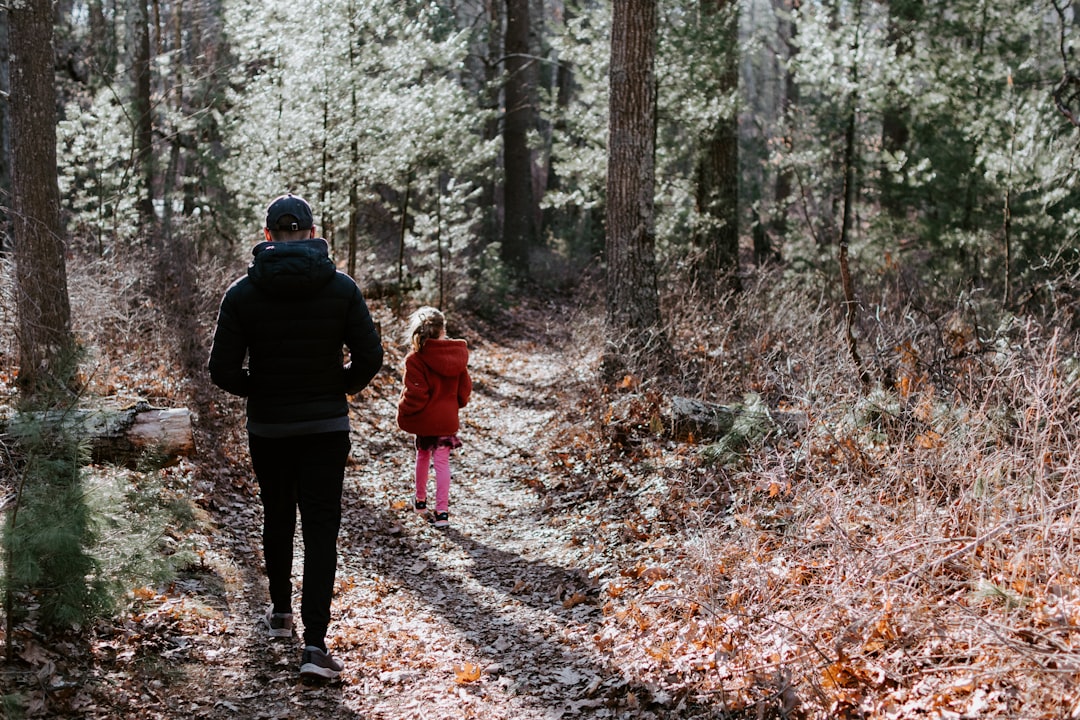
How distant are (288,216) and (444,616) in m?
2.68

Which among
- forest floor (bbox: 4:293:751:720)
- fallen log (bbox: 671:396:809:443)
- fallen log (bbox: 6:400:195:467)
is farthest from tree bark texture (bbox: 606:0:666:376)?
fallen log (bbox: 6:400:195:467)

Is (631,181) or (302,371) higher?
(631,181)

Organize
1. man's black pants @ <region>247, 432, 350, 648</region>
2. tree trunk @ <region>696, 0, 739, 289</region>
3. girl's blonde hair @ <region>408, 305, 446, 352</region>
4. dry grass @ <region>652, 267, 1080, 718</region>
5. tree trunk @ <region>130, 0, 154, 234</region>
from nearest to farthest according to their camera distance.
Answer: dry grass @ <region>652, 267, 1080, 718</region> < man's black pants @ <region>247, 432, 350, 648</region> < girl's blonde hair @ <region>408, 305, 446, 352</region> < tree trunk @ <region>696, 0, 739, 289</region> < tree trunk @ <region>130, 0, 154, 234</region>

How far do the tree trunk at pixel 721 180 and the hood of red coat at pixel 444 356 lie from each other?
786cm

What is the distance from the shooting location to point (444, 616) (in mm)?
5520

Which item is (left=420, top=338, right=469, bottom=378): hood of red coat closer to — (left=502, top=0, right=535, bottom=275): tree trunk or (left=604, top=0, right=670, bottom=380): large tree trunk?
(left=604, top=0, right=670, bottom=380): large tree trunk

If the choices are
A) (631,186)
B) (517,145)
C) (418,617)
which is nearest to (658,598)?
(418,617)

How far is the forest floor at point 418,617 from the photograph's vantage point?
13.5 ft

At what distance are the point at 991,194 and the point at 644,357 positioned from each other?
854 centimetres

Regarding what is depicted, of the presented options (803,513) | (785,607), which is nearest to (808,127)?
(803,513)

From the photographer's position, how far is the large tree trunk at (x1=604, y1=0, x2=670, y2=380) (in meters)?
9.45

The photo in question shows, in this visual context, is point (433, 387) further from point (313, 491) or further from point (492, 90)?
point (492, 90)

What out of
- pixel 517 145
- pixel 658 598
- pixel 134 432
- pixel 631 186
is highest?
pixel 517 145

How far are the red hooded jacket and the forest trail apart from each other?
0.89 m
